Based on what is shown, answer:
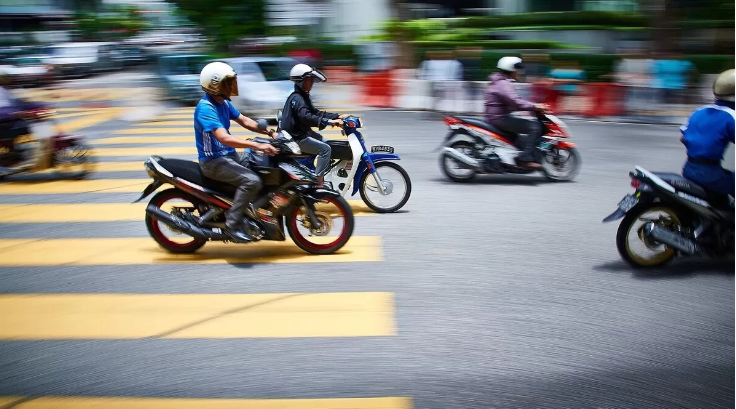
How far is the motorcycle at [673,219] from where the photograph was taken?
659 centimetres

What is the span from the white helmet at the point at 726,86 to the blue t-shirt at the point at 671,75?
478 inches

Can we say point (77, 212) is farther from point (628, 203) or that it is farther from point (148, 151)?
point (628, 203)

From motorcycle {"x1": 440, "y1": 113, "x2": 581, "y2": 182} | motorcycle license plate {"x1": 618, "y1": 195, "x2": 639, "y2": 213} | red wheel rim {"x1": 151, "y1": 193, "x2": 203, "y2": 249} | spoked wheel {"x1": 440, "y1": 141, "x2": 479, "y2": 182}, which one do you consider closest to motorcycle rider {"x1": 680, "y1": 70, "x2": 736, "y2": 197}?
motorcycle license plate {"x1": 618, "y1": 195, "x2": 639, "y2": 213}

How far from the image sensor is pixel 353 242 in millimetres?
7832

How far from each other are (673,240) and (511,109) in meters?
4.33

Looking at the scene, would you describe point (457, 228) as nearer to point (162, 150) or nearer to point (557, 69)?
point (162, 150)

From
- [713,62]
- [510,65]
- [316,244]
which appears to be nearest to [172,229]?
[316,244]

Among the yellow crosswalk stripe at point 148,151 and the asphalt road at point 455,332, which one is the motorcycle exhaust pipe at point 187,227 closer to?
the asphalt road at point 455,332

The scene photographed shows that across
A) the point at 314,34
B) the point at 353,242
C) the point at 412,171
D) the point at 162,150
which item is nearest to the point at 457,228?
the point at 353,242

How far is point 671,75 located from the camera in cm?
1789

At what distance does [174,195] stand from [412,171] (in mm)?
5098

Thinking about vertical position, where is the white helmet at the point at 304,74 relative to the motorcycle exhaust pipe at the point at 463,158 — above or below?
above

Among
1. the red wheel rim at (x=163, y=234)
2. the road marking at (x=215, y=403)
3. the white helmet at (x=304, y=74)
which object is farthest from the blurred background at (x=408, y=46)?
the road marking at (x=215, y=403)

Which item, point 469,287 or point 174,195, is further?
point 174,195
